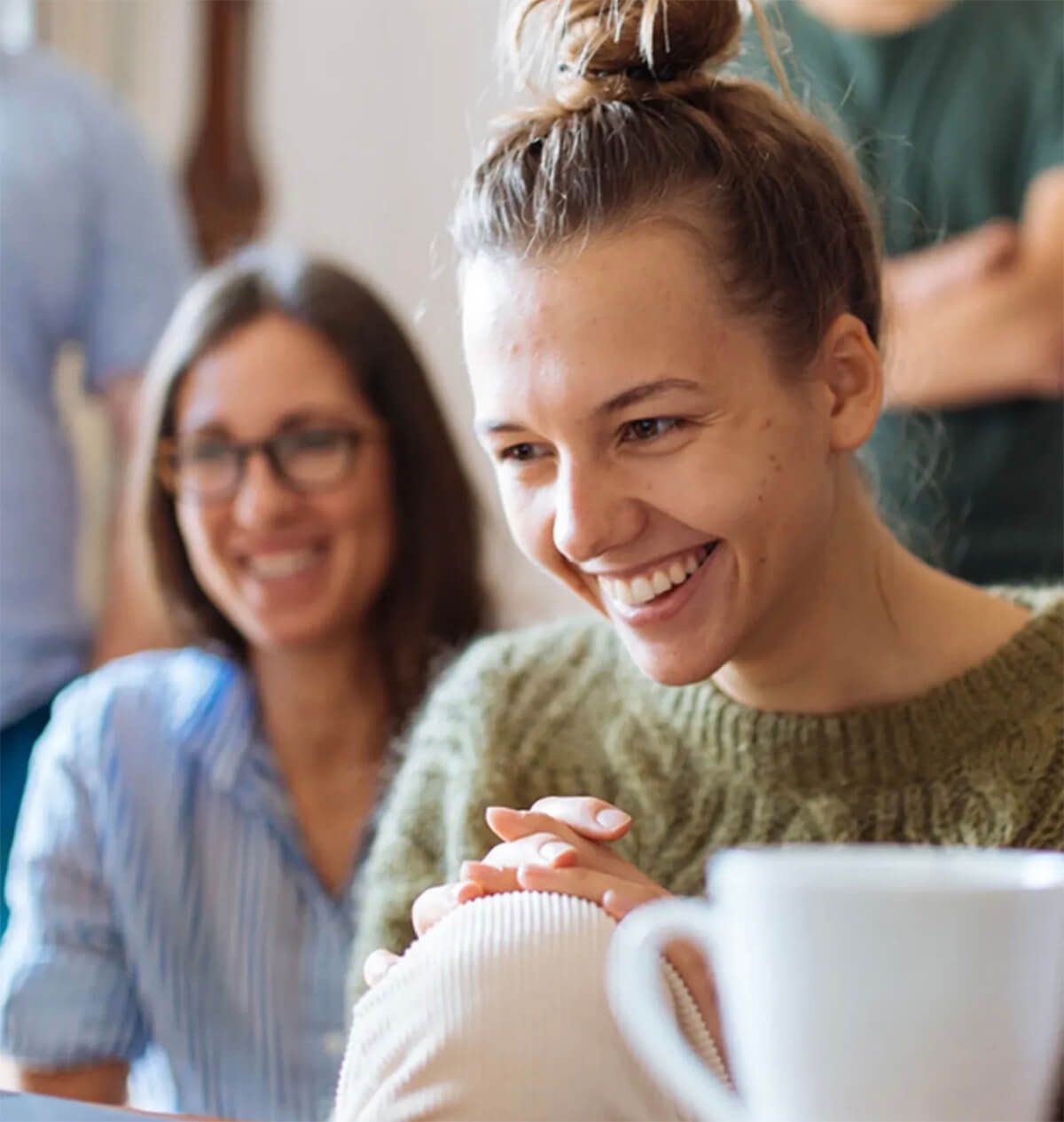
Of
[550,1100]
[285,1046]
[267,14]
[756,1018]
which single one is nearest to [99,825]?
[285,1046]

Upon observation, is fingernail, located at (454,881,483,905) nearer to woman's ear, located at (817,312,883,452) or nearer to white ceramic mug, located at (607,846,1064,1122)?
white ceramic mug, located at (607,846,1064,1122)

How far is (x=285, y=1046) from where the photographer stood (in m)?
1.39

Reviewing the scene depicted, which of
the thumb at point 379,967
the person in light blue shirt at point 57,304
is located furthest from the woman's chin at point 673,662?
the person in light blue shirt at point 57,304

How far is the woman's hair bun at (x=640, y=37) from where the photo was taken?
960 millimetres

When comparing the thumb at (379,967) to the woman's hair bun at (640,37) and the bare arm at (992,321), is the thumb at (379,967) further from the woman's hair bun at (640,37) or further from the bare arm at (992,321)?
the bare arm at (992,321)

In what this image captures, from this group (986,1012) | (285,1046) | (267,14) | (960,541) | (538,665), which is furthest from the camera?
(267,14)

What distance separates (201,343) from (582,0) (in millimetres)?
656

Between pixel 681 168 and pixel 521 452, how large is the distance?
7.1 inches

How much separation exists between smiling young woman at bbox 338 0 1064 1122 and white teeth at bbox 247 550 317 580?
38cm

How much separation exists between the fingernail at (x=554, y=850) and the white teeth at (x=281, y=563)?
764 mm

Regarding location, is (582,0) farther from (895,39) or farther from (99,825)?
(99,825)

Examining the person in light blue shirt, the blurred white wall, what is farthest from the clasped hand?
the blurred white wall

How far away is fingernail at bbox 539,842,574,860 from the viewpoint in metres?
0.72

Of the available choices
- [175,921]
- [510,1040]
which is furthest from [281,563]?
[510,1040]
